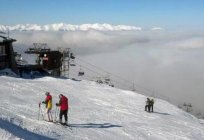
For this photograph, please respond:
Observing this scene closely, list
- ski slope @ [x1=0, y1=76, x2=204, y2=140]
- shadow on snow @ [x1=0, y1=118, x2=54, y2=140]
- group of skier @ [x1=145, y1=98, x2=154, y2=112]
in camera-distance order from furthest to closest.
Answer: group of skier @ [x1=145, y1=98, x2=154, y2=112], ski slope @ [x1=0, y1=76, x2=204, y2=140], shadow on snow @ [x1=0, y1=118, x2=54, y2=140]

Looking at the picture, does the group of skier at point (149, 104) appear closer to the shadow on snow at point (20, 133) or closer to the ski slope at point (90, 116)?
the ski slope at point (90, 116)

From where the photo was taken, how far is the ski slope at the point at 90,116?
18125 millimetres

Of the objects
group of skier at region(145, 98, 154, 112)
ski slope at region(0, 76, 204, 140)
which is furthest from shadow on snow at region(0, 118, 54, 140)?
group of skier at region(145, 98, 154, 112)

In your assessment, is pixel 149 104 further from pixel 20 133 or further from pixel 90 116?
pixel 20 133

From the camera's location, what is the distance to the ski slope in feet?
59.5

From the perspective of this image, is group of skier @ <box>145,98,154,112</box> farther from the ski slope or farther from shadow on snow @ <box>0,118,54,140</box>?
shadow on snow @ <box>0,118,54,140</box>

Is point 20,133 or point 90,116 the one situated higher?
point 20,133

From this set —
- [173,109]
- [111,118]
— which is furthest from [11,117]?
[173,109]

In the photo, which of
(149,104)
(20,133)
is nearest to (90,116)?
(149,104)

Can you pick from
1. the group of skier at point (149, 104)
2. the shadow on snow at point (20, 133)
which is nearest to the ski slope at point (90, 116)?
the shadow on snow at point (20, 133)

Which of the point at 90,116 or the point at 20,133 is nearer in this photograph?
the point at 20,133

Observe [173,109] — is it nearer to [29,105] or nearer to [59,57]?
[29,105]

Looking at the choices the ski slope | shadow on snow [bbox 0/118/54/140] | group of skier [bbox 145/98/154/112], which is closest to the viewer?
shadow on snow [bbox 0/118/54/140]

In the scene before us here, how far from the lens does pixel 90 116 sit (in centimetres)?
2433
